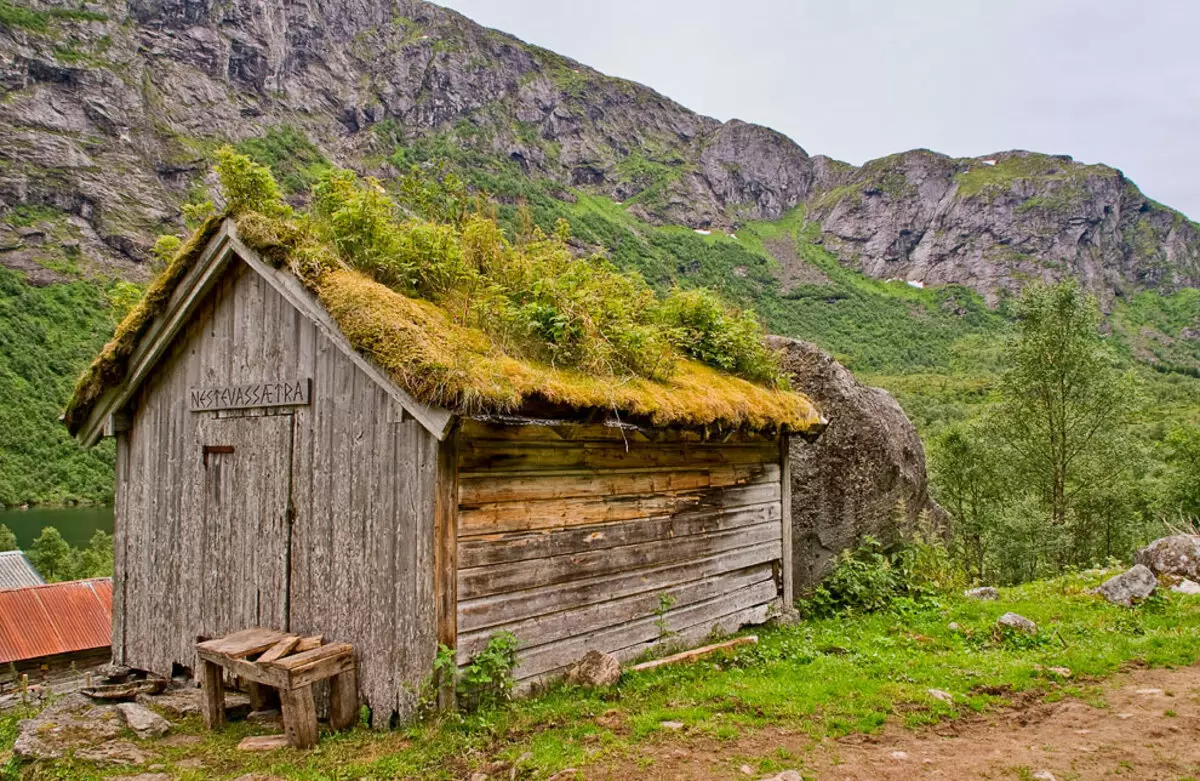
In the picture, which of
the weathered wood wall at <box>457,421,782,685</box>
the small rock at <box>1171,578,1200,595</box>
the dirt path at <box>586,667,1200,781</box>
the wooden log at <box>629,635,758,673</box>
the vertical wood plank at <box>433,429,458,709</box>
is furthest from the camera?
the small rock at <box>1171,578,1200,595</box>

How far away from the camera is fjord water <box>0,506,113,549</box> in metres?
61.3

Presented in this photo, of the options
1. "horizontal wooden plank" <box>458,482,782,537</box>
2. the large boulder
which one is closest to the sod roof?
"horizontal wooden plank" <box>458,482,782,537</box>

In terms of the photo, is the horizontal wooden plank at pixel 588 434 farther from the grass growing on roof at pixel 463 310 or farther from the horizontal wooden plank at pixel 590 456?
the grass growing on roof at pixel 463 310

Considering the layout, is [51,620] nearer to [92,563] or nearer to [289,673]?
[289,673]

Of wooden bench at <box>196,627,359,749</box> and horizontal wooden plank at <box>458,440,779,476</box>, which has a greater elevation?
horizontal wooden plank at <box>458,440,779,476</box>

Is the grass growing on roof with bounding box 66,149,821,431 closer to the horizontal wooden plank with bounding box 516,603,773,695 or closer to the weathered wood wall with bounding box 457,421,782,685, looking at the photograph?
the weathered wood wall with bounding box 457,421,782,685

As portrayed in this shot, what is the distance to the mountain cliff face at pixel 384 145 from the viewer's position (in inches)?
4350

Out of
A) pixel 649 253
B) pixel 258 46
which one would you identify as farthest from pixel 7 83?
pixel 649 253

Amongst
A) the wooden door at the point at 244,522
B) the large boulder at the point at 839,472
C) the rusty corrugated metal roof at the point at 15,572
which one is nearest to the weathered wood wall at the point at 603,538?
the wooden door at the point at 244,522

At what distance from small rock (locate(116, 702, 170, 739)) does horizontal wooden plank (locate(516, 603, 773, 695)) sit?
10.2 feet

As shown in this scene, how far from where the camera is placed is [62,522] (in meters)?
67.7

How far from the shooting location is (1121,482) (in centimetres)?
2362

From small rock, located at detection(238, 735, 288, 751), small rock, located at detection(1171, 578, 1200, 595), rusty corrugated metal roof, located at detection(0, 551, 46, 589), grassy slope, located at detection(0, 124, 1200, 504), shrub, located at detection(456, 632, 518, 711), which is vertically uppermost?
grassy slope, located at detection(0, 124, 1200, 504)

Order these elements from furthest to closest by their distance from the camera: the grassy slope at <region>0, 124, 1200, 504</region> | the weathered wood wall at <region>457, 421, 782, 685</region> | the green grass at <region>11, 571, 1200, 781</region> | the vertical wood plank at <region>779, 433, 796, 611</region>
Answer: the grassy slope at <region>0, 124, 1200, 504</region> → the vertical wood plank at <region>779, 433, 796, 611</region> → the weathered wood wall at <region>457, 421, 782, 685</region> → the green grass at <region>11, 571, 1200, 781</region>
